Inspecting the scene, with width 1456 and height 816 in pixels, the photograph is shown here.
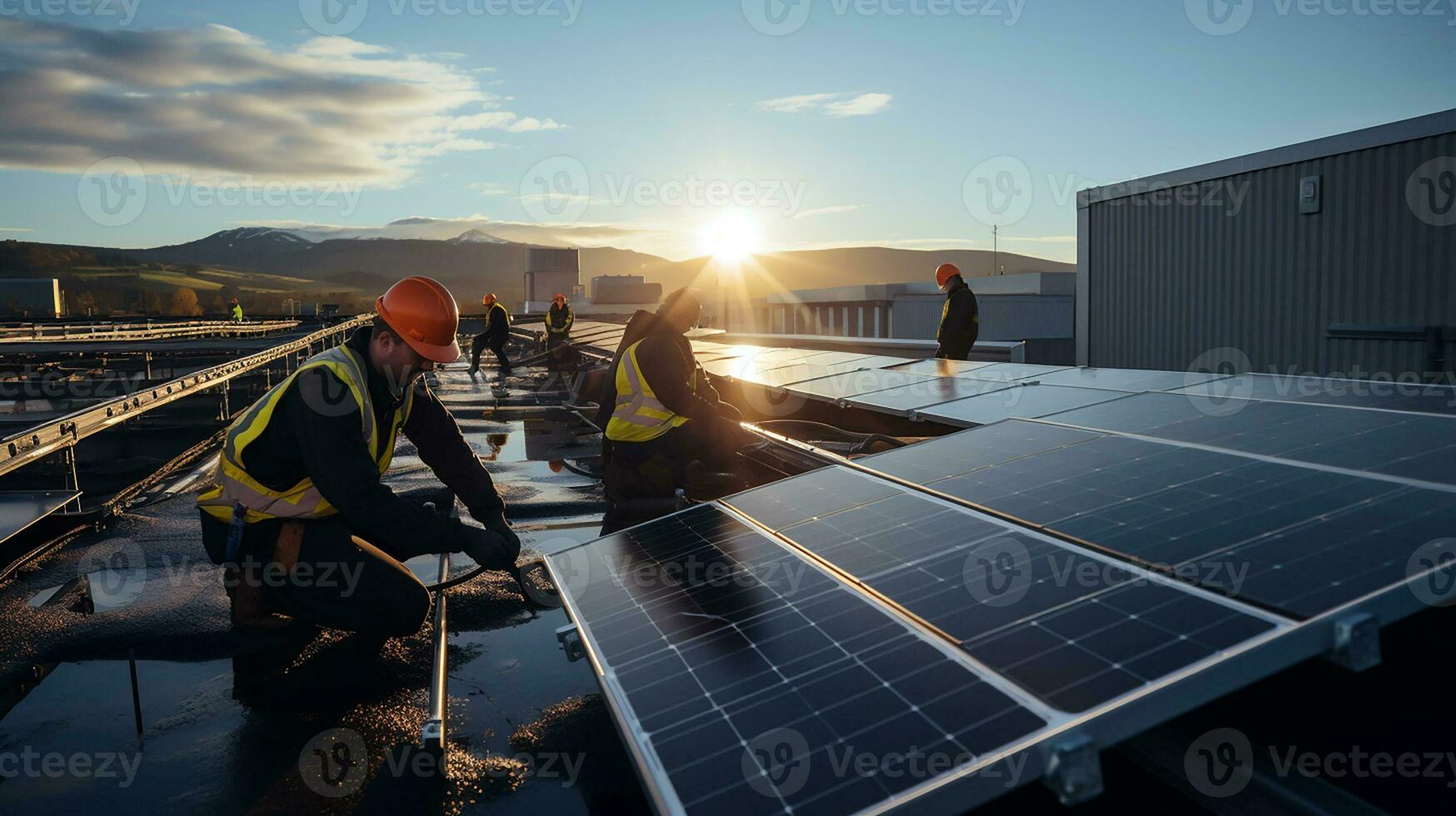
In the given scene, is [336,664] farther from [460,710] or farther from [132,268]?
[132,268]

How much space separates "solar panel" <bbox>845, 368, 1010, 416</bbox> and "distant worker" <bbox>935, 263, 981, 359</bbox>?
3.97 meters

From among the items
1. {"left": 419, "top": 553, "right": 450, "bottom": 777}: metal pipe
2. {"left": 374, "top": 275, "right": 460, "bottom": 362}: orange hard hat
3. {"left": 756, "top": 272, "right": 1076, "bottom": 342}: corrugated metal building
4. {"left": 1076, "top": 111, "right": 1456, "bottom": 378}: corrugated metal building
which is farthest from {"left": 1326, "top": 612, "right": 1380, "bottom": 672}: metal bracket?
{"left": 756, "top": 272, "right": 1076, "bottom": 342}: corrugated metal building

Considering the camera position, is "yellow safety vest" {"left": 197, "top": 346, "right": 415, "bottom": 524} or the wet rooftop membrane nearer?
the wet rooftop membrane

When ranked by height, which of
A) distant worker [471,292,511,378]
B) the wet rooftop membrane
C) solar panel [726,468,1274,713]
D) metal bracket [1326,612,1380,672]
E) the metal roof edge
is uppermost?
the metal roof edge

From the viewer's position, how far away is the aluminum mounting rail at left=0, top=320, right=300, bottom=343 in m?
19.2

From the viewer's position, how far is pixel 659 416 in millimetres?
6816

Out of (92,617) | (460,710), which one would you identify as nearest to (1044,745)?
(460,710)

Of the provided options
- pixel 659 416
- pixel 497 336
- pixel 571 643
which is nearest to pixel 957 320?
pixel 659 416

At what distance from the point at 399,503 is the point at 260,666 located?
1184 millimetres

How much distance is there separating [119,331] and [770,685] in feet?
83.9

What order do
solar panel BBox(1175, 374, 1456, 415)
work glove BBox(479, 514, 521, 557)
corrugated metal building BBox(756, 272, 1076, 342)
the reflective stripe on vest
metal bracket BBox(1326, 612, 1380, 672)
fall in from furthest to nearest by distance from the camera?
corrugated metal building BBox(756, 272, 1076, 342), the reflective stripe on vest, solar panel BBox(1175, 374, 1456, 415), work glove BBox(479, 514, 521, 557), metal bracket BBox(1326, 612, 1380, 672)

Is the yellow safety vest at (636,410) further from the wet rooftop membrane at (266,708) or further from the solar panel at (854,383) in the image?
the solar panel at (854,383)

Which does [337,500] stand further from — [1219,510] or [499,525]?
[1219,510]

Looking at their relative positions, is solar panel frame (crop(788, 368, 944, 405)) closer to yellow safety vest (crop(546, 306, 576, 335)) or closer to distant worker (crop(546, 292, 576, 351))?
distant worker (crop(546, 292, 576, 351))
